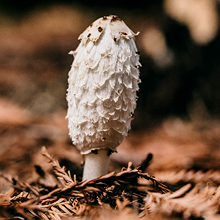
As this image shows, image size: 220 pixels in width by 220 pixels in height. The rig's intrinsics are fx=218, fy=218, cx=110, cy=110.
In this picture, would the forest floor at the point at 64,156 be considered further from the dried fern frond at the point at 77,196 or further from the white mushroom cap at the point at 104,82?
the white mushroom cap at the point at 104,82

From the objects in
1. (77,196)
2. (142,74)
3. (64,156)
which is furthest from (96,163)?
(142,74)

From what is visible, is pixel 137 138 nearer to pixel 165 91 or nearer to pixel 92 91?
pixel 165 91

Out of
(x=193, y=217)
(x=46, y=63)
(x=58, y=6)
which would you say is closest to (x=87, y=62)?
(x=193, y=217)

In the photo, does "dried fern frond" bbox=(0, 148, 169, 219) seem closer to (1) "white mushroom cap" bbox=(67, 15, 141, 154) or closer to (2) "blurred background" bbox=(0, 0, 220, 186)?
(1) "white mushroom cap" bbox=(67, 15, 141, 154)

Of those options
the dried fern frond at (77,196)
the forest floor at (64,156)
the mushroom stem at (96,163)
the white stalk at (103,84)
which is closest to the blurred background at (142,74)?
the forest floor at (64,156)

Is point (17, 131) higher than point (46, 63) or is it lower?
lower

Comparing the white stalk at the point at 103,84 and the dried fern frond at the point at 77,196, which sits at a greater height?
the white stalk at the point at 103,84

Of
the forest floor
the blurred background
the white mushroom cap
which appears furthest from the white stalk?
the blurred background
